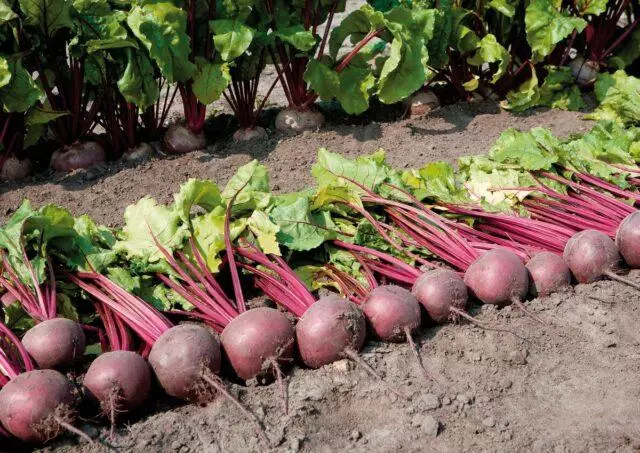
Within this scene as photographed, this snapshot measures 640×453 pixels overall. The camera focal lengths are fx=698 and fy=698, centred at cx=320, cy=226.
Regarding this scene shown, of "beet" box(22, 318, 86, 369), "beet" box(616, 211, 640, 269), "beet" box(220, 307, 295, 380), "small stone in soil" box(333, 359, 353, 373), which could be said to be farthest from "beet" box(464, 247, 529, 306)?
"beet" box(22, 318, 86, 369)

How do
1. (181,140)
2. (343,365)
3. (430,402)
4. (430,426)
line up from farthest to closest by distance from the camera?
(181,140) < (343,365) < (430,402) < (430,426)

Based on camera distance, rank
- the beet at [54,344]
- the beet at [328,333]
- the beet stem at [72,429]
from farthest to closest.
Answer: the beet at [328,333], the beet at [54,344], the beet stem at [72,429]

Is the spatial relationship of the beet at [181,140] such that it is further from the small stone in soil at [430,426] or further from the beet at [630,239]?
the small stone in soil at [430,426]

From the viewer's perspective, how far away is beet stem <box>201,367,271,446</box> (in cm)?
262

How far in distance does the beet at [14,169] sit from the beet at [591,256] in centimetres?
429

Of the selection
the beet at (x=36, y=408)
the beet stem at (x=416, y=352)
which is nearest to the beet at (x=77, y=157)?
the beet at (x=36, y=408)

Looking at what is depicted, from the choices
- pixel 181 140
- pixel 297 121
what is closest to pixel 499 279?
pixel 297 121

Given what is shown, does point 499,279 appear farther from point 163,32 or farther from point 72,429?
point 163,32

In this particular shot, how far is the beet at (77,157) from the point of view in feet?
18.7

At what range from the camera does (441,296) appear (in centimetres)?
326

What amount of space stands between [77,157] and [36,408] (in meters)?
3.53

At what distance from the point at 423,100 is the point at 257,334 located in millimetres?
4064

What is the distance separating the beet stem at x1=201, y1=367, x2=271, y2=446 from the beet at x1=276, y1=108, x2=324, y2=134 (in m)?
3.64

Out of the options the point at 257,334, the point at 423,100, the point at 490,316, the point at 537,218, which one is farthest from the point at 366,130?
the point at 257,334
